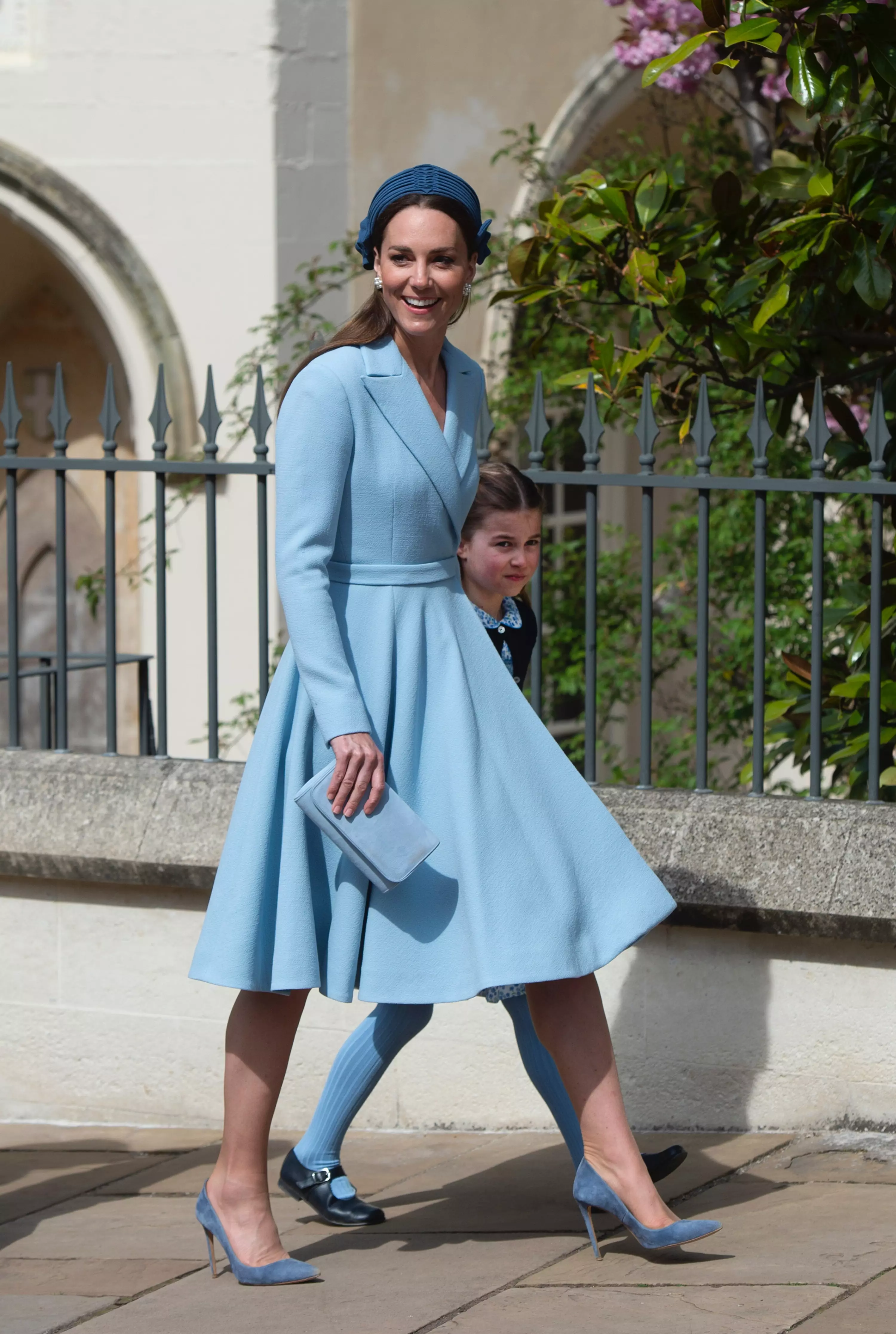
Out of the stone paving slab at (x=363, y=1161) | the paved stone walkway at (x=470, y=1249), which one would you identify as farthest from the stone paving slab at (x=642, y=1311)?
the stone paving slab at (x=363, y=1161)

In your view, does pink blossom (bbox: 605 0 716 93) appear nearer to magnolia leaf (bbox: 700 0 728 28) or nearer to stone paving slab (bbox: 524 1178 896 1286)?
magnolia leaf (bbox: 700 0 728 28)

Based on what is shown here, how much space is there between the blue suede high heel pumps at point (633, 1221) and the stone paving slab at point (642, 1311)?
8 centimetres

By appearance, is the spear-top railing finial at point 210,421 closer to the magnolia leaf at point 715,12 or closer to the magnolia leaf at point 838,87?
the magnolia leaf at point 715,12

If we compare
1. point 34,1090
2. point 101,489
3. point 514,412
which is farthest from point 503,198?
point 34,1090

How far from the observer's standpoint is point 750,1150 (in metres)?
3.76

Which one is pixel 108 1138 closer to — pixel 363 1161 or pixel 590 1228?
pixel 363 1161

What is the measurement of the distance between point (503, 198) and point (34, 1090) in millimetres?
4829

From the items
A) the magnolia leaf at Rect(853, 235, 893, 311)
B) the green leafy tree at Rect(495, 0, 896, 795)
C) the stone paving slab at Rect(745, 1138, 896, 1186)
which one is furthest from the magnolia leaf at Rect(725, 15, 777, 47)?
the stone paving slab at Rect(745, 1138, 896, 1186)

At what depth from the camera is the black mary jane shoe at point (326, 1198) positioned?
3.30 metres

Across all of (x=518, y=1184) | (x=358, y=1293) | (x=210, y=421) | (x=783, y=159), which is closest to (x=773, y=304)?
(x=783, y=159)

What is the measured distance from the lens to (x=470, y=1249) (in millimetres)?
3129

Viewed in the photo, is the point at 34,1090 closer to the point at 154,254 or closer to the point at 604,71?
the point at 154,254

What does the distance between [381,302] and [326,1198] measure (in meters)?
1.60

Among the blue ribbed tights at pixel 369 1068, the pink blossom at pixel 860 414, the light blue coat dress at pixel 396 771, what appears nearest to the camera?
the light blue coat dress at pixel 396 771
